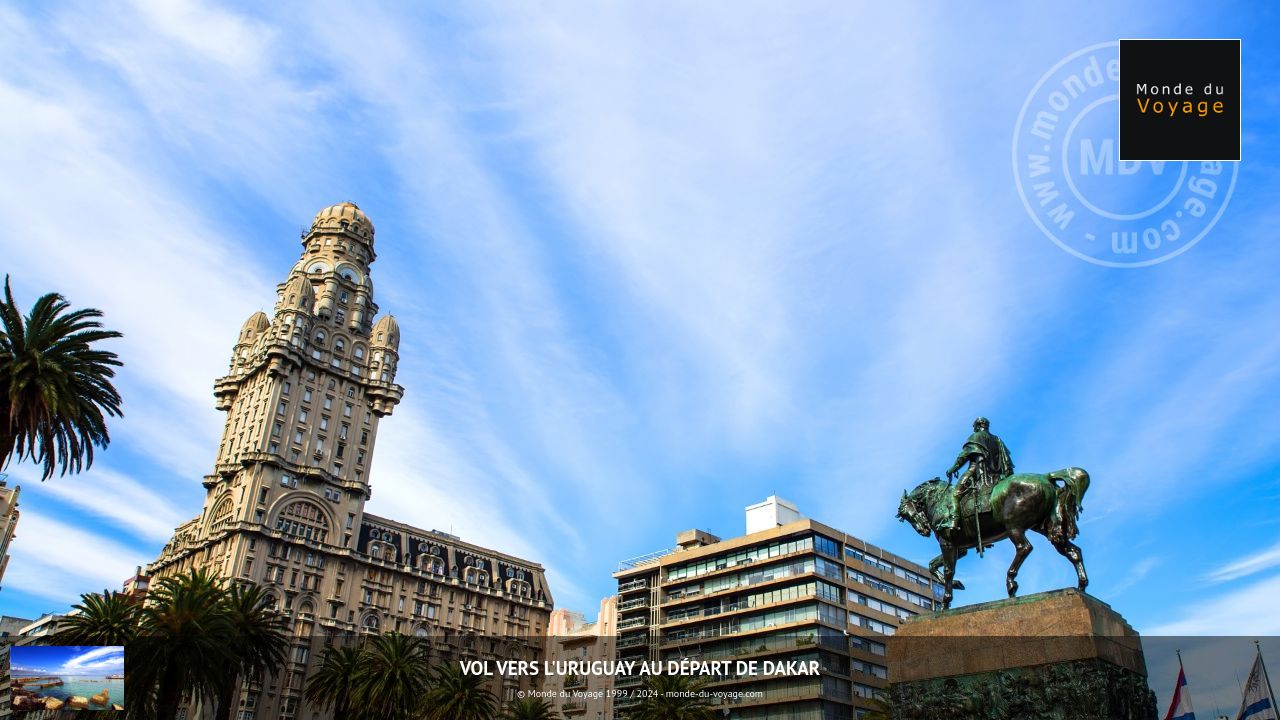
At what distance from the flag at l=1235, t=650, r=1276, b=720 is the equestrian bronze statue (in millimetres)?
18363

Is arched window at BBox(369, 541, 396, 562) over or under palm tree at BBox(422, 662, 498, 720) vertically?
over

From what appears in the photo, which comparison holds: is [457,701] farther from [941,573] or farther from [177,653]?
[941,573]

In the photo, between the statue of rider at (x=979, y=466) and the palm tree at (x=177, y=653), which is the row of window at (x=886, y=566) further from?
the statue of rider at (x=979, y=466)

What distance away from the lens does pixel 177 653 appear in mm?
51906

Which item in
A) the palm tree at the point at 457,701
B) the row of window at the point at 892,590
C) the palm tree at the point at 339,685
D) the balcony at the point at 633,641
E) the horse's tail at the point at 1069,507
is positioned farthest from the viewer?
the balcony at the point at 633,641

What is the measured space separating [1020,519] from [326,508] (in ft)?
282

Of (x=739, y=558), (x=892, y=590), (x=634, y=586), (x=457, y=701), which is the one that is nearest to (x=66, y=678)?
(x=457, y=701)

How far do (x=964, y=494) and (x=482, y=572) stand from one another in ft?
310

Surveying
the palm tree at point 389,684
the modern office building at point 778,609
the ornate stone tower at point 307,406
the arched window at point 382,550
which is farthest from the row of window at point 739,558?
the ornate stone tower at point 307,406

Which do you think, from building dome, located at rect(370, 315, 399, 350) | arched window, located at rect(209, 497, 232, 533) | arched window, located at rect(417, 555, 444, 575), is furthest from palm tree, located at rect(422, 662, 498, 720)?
building dome, located at rect(370, 315, 399, 350)

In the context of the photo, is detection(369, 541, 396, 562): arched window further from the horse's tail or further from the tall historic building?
the horse's tail

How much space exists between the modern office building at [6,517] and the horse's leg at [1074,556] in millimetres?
106620

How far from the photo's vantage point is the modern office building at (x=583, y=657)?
101 m

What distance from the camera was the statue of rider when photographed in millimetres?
26328
